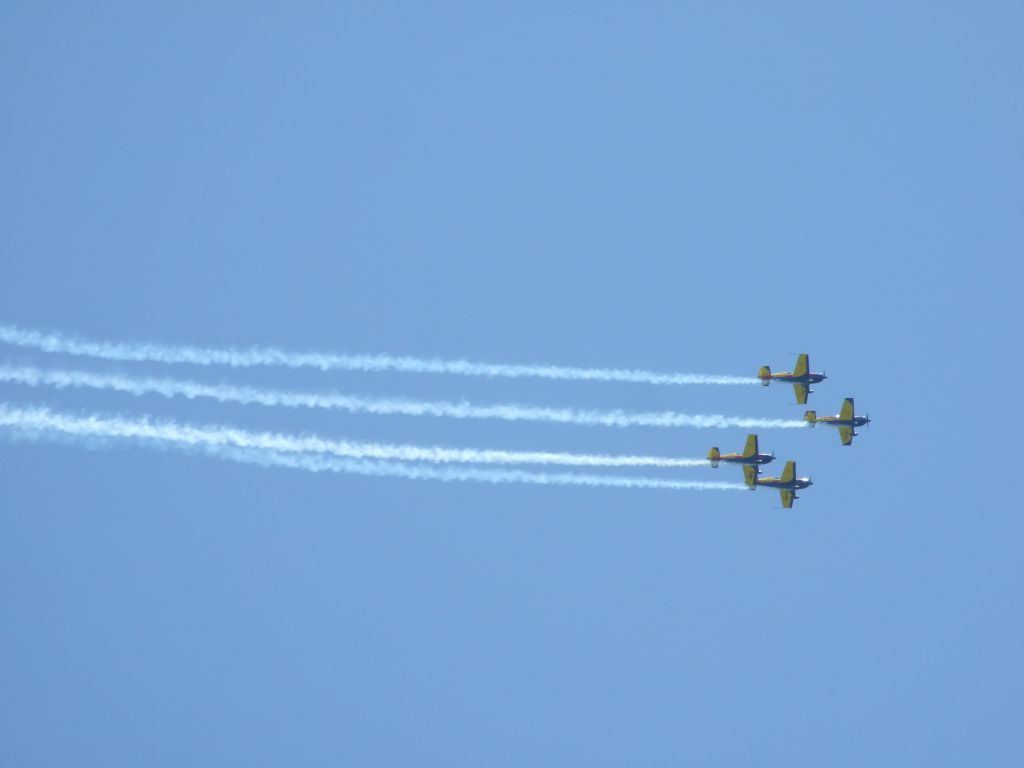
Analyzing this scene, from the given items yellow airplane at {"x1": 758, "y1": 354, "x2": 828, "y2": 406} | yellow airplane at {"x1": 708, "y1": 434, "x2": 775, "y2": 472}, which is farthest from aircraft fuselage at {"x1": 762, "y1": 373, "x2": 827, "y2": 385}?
yellow airplane at {"x1": 708, "y1": 434, "x2": 775, "y2": 472}

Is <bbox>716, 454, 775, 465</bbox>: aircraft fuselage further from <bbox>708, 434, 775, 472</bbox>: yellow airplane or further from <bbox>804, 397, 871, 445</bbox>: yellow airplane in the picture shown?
<bbox>804, 397, 871, 445</bbox>: yellow airplane

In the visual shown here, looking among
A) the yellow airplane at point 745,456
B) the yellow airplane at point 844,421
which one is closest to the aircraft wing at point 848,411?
the yellow airplane at point 844,421

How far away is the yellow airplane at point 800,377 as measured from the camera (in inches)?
3007

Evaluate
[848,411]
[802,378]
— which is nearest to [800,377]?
[802,378]

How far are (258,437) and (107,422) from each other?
5248mm

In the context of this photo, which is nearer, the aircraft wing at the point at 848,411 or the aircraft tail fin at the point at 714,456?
the aircraft tail fin at the point at 714,456

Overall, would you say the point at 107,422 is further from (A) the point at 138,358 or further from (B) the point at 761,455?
(B) the point at 761,455

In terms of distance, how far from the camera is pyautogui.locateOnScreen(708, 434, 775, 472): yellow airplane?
73.5 meters

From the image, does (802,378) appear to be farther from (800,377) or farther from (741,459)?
(741,459)

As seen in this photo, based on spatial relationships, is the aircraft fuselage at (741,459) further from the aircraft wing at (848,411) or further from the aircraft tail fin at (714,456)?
the aircraft wing at (848,411)

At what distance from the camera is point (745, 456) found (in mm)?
73688

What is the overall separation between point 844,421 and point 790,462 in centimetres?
358

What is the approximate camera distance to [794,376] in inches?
3012

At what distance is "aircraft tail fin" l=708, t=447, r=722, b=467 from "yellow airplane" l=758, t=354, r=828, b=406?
4.79 meters
